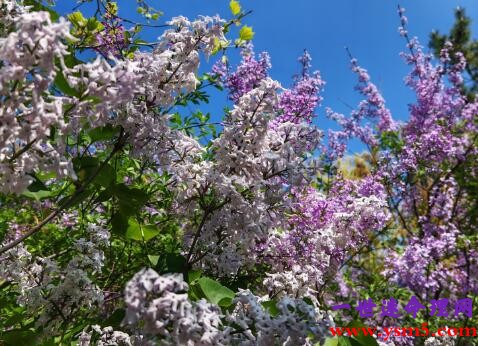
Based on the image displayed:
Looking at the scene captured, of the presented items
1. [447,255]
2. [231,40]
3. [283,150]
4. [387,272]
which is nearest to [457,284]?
[447,255]

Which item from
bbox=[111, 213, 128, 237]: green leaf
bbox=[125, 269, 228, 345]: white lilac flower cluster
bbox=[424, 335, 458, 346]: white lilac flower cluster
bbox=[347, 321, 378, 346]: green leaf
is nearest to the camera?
bbox=[125, 269, 228, 345]: white lilac flower cluster

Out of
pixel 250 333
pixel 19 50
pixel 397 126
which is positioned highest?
pixel 397 126

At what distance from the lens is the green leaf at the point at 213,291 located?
163 centimetres

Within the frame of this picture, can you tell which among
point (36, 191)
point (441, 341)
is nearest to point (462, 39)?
point (441, 341)

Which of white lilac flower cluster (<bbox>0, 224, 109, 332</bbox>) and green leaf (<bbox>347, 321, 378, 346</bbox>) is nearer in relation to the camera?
green leaf (<bbox>347, 321, 378, 346</bbox>)

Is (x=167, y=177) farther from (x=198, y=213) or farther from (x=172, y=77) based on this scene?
(x=172, y=77)

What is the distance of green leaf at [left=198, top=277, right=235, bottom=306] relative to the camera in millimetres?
1634

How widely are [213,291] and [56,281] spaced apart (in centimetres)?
111

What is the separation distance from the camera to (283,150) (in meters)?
1.94

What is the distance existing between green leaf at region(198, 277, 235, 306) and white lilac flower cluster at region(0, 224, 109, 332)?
68cm

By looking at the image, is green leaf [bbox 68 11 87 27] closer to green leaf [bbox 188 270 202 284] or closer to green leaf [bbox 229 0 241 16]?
green leaf [bbox 229 0 241 16]

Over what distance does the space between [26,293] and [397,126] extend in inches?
295

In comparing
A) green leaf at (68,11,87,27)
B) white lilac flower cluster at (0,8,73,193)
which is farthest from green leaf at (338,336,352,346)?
green leaf at (68,11,87,27)

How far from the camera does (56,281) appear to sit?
7.71ft
